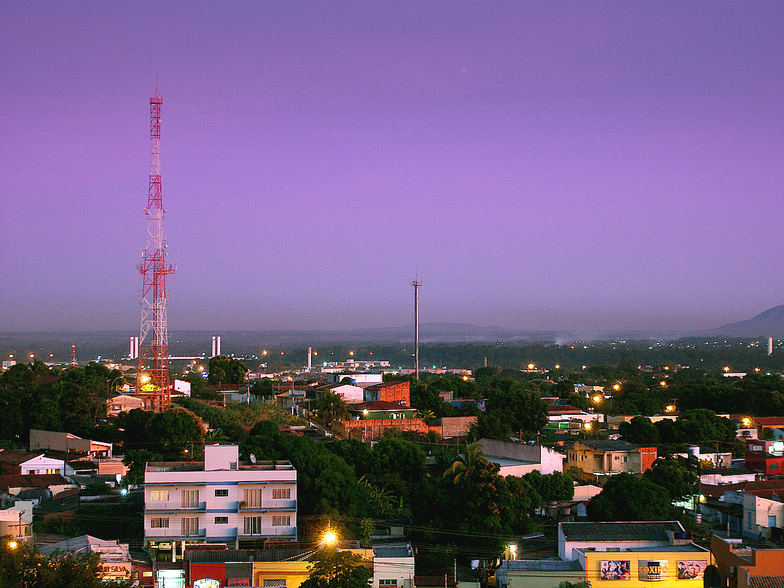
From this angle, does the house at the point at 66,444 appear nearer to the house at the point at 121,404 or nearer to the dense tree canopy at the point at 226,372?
the house at the point at 121,404

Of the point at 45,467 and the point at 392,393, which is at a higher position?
the point at 392,393

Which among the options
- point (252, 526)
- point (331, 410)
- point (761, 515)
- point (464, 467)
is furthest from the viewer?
point (331, 410)

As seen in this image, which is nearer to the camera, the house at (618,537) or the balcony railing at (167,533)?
the house at (618,537)

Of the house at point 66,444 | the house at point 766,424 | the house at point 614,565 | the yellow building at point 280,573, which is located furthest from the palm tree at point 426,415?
the yellow building at point 280,573

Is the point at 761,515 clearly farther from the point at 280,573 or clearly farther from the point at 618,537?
the point at 280,573

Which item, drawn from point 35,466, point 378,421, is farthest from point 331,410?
point 35,466

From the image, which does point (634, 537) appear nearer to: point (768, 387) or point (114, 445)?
point (114, 445)

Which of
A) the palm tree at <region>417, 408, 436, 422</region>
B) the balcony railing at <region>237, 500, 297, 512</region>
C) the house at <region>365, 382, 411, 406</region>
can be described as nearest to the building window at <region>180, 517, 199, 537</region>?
the balcony railing at <region>237, 500, 297, 512</region>
